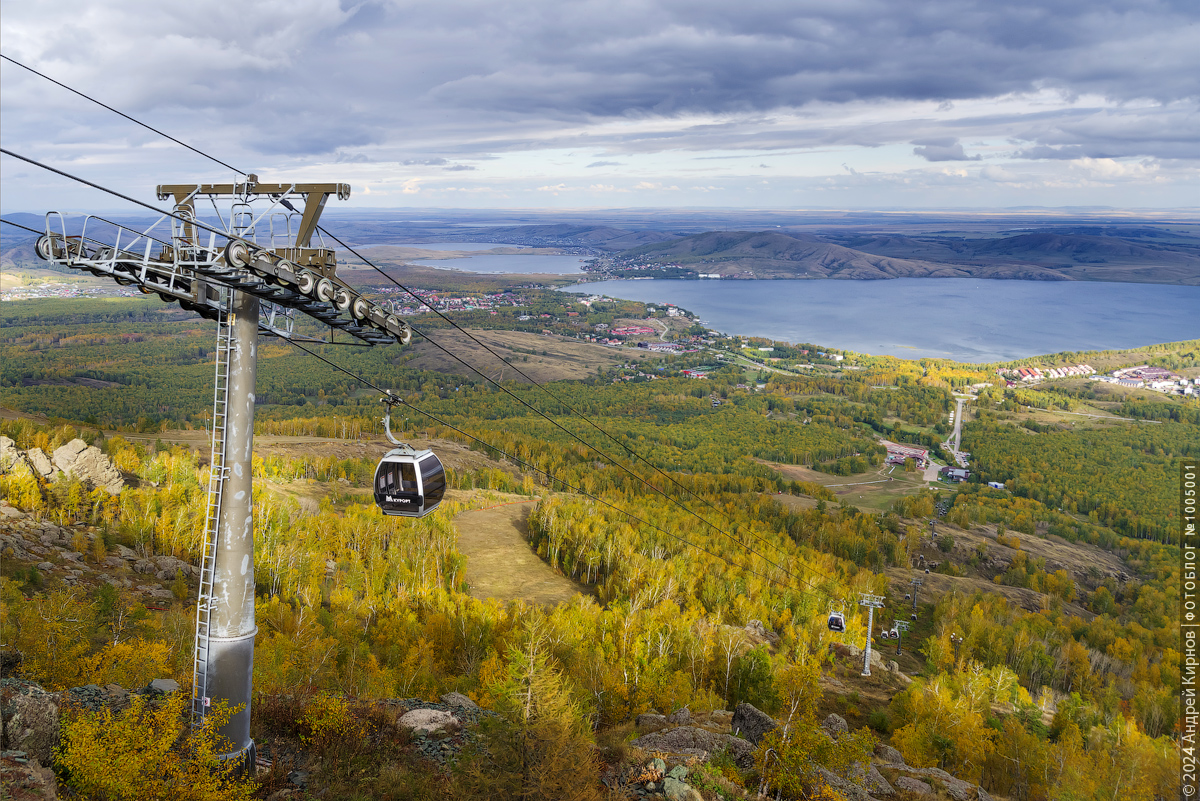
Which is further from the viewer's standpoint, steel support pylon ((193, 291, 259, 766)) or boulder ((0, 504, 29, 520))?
boulder ((0, 504, 29, 520))

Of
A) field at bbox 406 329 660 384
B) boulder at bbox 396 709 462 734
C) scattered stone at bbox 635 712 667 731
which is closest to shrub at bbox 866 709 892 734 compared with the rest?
scattered stone at bbox 635 712 667 731

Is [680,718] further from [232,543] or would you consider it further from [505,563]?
[505,563]

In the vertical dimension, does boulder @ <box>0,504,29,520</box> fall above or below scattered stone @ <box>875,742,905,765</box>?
above

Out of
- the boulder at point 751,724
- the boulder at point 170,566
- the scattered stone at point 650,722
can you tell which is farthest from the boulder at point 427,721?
the boulder at point 170,566

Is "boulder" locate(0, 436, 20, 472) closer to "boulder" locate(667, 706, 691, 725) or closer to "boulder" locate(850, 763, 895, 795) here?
"boulder" locate(667, 706, 691, 725)

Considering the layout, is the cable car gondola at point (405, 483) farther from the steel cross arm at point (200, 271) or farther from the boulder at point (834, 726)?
the boulder at point (834, 726)
